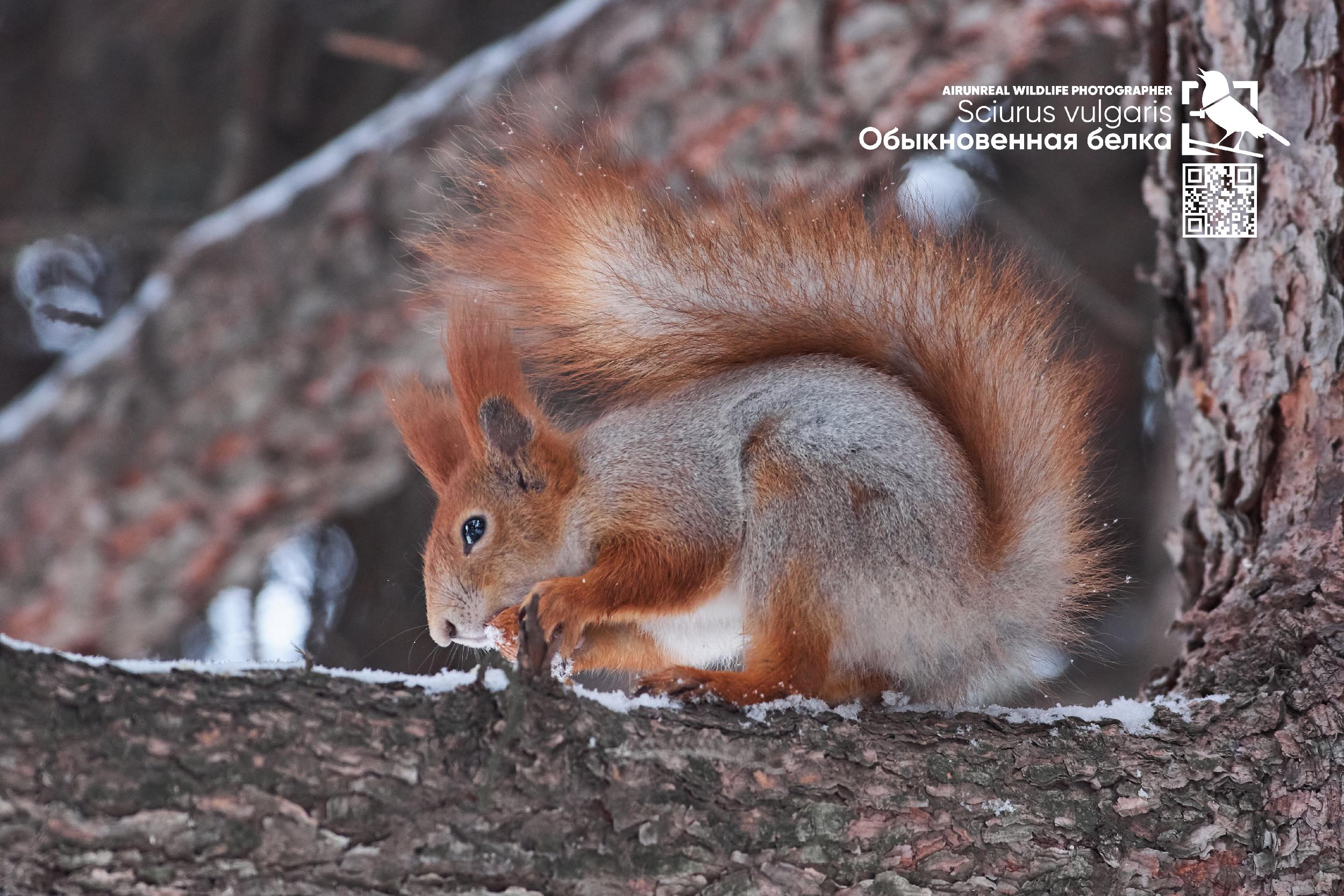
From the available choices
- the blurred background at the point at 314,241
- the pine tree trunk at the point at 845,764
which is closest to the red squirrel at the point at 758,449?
the pine tree trunk at the point at 845,764

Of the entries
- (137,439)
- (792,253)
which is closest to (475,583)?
(792,253)

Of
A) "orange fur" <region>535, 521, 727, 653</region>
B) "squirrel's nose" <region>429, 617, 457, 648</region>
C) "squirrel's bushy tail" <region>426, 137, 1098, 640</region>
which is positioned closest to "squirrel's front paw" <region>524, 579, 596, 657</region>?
"orange fur" <region>535, 521, 727, 653</region>

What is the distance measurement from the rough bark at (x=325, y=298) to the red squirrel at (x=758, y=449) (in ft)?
3.18

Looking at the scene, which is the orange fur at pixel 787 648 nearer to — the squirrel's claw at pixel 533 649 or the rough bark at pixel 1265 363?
the squirrel's claw at pixel 533 649

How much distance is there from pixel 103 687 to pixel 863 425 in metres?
0.84

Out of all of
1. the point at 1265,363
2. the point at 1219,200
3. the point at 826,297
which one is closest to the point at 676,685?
the point at 826,297

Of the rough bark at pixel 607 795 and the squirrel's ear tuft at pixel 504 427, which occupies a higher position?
the squirrel's ear tuft at pixel 504 427

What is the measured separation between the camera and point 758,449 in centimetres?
136

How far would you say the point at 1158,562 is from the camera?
2688 millimetres

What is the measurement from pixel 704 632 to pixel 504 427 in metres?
0.38

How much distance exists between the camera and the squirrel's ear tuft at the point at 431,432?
1646 millimetres

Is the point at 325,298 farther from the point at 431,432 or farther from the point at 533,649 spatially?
the point at 533,649

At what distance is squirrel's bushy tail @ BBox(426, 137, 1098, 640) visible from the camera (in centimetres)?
139

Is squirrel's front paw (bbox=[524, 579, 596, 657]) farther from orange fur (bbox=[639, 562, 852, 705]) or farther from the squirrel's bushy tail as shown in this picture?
the squirrel's bushy tail
